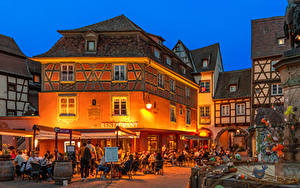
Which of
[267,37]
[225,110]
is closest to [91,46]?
[225,110]

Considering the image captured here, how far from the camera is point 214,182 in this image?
6711mm

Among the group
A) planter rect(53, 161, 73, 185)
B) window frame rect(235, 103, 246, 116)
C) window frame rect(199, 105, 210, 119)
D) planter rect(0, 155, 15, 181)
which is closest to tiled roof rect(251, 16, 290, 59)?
window frame rect(235, 103, 246, 116)

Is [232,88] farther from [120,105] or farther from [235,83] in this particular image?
[120,105]

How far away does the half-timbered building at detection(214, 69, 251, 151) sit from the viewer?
1410 inches

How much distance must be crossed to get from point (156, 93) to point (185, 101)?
24.1 feet

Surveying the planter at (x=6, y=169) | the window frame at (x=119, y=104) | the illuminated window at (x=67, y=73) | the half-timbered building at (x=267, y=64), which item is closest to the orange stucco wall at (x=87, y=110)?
the window frame at (x=119, y=104)

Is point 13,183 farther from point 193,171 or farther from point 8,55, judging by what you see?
point 8,55

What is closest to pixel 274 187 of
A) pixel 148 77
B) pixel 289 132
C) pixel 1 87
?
pixel 289 132

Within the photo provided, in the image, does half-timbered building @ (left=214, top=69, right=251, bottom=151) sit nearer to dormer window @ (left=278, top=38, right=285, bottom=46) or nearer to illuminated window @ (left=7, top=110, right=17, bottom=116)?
dormer window @ (left=278, top=38, right=285, bottom=46)

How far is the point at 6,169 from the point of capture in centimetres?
1423

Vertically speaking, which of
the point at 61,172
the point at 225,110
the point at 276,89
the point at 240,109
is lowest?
the point at 61,172

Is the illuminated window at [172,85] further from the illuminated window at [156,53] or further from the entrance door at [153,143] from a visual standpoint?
the entrance door at [153,143]

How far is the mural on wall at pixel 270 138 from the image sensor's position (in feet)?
28.1

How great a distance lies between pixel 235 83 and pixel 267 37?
601cm
